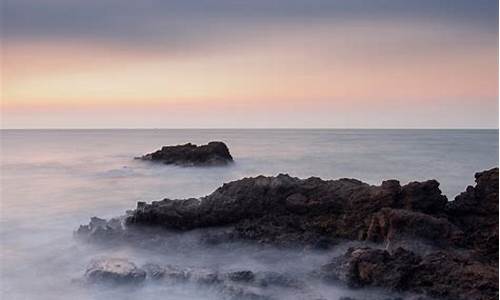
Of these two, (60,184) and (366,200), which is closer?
(366,200)

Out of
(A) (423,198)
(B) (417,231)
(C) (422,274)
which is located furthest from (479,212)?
(C) (422,274)

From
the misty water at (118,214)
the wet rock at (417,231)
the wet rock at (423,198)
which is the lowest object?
the misty water at (118,214)

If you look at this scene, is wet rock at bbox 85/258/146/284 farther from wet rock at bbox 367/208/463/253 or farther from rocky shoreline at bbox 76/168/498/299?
wet rock at bbox 367/208/463/253

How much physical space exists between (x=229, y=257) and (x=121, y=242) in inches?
69.5

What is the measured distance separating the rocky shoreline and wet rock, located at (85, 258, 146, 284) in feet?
0.37

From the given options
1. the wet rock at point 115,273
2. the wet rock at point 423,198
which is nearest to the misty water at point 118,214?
the wet rock at point 115,273

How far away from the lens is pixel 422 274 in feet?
17.4

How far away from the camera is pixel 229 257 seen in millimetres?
6789

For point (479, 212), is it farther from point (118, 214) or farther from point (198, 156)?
point (198, 156)

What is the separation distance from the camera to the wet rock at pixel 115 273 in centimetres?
602

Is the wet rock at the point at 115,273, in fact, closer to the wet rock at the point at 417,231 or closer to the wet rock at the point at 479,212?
the wet rock at the point at 417,231

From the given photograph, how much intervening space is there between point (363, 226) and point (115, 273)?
3053 millimetres

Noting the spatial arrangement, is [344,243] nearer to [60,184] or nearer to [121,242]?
[121,242]

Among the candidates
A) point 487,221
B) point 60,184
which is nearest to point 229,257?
point 487,221
